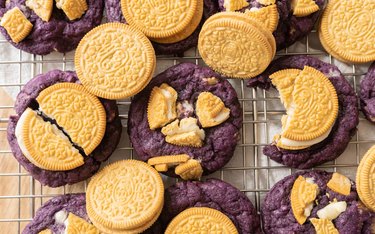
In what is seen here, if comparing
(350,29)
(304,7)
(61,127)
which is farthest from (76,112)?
(350,29)

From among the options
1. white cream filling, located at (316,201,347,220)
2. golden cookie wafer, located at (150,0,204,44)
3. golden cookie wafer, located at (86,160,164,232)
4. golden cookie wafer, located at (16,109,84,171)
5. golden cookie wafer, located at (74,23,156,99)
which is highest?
golden cookie wafer, located at (150,0,204,44)

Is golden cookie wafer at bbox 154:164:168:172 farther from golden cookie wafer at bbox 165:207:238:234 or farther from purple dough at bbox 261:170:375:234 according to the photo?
purple dough at bbox 261:170:375:234

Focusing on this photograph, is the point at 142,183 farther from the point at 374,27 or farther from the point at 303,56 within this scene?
the point at 374,27

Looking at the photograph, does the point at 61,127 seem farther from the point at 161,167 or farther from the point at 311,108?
A: the point at 311,108

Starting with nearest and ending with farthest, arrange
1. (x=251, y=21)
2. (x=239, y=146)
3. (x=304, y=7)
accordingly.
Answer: (x=251, y=21) → (x=304, y=7) → (x=239, y=146)

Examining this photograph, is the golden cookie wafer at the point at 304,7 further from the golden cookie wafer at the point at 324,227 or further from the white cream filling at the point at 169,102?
the golden cookie wafer at the point at 324,227

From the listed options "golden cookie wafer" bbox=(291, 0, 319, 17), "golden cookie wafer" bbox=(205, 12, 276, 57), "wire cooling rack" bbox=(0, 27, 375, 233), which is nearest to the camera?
"golden cookie wafer" bbox=(205, 12, 276, 57)

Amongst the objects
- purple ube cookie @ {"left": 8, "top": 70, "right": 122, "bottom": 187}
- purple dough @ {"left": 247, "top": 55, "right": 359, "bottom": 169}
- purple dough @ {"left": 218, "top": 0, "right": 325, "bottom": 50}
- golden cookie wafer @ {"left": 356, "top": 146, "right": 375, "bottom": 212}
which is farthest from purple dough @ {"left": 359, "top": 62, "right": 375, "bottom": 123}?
purple ube cookie @ {"left": 8, "top": 70, "right": 122, "bottom": 187}
